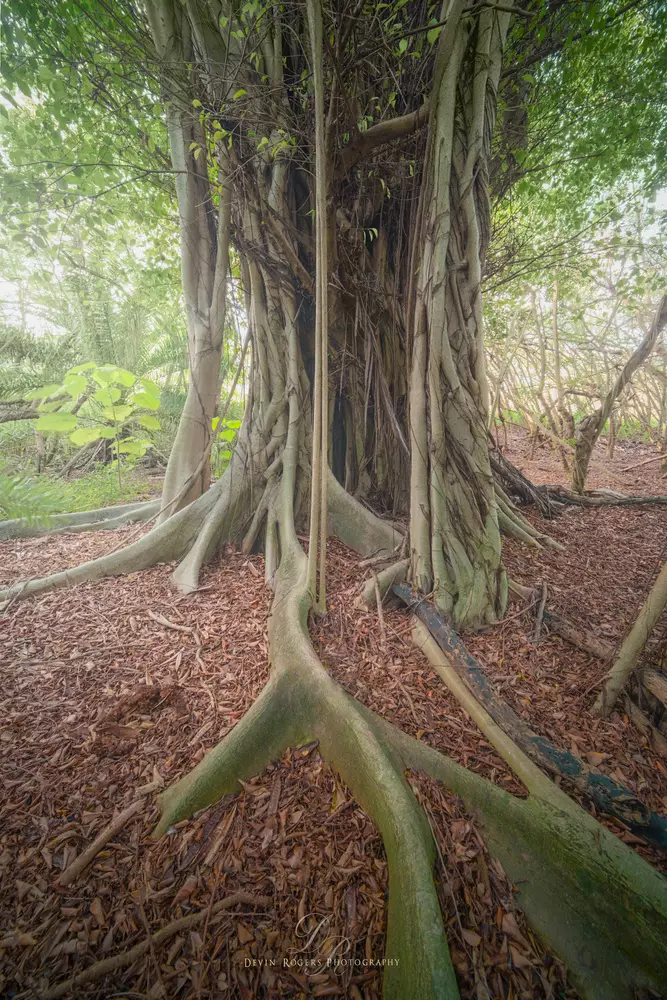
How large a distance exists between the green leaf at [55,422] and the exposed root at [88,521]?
0.79 m

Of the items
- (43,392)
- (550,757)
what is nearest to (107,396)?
(43,392)

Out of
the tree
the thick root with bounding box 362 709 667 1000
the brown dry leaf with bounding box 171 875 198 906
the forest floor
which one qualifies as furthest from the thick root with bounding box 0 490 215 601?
the thick root with bounding box 362 709 667 1000

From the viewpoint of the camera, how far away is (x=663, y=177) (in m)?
3.91

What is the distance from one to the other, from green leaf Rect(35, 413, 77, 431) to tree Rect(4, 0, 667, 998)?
1.20m

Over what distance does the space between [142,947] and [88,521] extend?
3470mm

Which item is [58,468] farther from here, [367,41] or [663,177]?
[663,177]

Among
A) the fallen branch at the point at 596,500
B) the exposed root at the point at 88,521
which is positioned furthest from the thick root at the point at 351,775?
the fallen branch at the point at 596,500

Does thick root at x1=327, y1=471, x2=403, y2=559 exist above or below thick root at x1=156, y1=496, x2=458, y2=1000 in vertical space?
above

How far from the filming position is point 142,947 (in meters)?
1.03

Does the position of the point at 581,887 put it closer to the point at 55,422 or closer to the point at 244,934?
the point at 244,934

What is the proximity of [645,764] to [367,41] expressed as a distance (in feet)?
11.9

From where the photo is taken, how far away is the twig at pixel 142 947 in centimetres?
96

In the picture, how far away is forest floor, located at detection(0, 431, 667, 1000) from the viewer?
103 cm

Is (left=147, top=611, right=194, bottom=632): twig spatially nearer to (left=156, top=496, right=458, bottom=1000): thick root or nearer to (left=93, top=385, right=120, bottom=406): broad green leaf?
(left=156, top=496, right=458, bottom=1000): thick root
